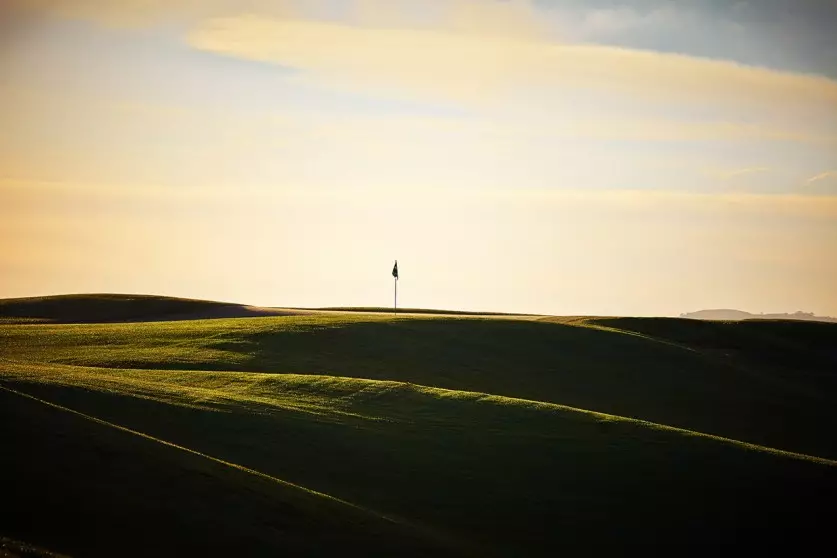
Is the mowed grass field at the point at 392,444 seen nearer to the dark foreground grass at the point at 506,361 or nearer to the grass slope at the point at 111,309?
the dark foreground grass at the point at 506,361

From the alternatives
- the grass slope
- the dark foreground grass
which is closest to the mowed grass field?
the dark foreground grass

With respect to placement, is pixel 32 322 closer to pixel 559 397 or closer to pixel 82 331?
pixel 82 331

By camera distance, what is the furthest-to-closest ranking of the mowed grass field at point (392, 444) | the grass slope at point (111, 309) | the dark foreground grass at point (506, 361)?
the grass slope at point (111, 309) → the dark foreground grass at point (506, 361) → the mowed grass field at point (392, 444)

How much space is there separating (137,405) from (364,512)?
32.0 ft

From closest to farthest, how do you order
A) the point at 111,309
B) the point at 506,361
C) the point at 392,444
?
the point at 392,444 < the point at 506,361 < the point at 111,309

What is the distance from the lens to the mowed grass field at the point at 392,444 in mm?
22141

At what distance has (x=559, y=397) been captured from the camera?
44.9 m

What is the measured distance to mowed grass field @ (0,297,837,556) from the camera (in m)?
22.1

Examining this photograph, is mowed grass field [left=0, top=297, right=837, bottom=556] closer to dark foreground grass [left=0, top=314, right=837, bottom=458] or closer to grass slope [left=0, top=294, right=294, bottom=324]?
dark foreground grass [left=0, top=314, right=837, bottom=458]

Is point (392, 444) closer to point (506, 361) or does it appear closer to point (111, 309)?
point (506, 361)

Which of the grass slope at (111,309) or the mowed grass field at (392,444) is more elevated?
the grass slope at (111,309)

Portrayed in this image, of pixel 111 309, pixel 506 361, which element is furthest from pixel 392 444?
pixel 111 309

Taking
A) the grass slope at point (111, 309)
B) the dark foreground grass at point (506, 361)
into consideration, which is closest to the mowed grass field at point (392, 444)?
the dark foreground grass at point (506, 361)

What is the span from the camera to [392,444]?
31719mm
